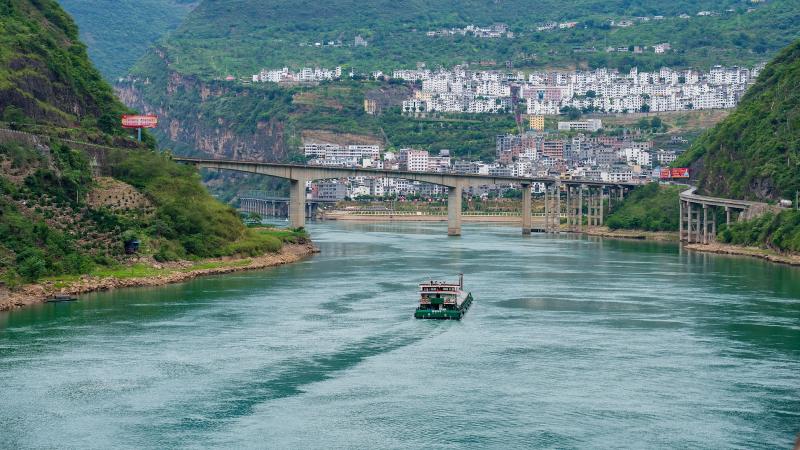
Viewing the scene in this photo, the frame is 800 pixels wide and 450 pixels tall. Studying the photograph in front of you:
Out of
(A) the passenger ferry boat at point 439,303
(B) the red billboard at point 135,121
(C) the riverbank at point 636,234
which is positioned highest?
(B) the red billboard at point 135,121

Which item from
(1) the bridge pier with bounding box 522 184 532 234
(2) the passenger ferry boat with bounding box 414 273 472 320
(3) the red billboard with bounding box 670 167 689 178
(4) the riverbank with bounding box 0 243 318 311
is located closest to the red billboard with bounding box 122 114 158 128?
(4) the riverbank with bounding box 0 243 318 311

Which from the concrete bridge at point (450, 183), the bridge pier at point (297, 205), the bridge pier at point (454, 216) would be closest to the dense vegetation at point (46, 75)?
the concrete bridge at point (450, 183)

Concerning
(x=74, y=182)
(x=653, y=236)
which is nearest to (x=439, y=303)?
(x=74, y=182)

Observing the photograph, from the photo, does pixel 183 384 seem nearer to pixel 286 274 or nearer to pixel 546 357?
pixel 546 357

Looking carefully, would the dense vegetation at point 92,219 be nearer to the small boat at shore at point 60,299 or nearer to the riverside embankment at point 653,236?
the small boat at shore at point 60,299

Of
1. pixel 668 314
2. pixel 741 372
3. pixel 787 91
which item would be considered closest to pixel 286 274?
pixel 668 314
